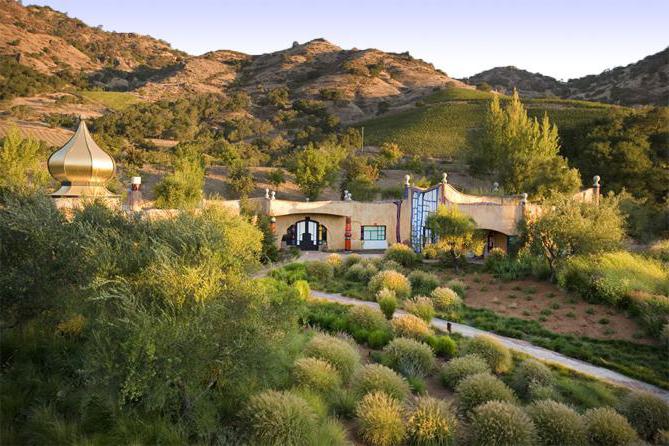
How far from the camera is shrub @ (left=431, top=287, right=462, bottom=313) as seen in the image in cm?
1692

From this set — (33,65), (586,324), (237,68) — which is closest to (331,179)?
(586,324)

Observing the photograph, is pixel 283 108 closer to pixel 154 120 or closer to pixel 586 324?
pixel 154 120

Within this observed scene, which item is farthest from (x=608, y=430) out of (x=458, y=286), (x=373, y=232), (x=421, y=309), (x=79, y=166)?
(x=373, y=232)

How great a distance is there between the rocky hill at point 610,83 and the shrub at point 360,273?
6523 cm

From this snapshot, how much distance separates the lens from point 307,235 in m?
30.9

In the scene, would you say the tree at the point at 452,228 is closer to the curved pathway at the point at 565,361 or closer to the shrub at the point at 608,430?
the curved pathway at the point at 565,361

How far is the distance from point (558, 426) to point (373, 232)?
22.8 metres

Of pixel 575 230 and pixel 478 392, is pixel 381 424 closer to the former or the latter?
pixel 478 392

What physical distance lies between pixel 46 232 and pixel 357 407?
6476 millimetres

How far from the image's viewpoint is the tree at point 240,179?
132 feet

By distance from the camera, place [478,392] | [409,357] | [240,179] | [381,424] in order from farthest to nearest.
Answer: [240,179]
[409,357]
[478,392]
[381,424]

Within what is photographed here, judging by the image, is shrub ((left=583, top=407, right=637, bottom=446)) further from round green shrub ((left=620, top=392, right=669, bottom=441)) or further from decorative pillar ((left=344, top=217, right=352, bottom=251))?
decorative pillar ((left=344, top=217, right=352, bottom=251))

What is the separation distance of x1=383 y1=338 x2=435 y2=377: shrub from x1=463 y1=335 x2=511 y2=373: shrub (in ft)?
3.98

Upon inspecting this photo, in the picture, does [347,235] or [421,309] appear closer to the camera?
[421,309]
